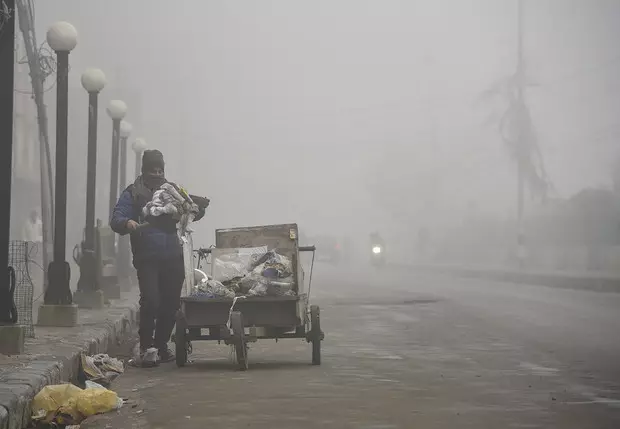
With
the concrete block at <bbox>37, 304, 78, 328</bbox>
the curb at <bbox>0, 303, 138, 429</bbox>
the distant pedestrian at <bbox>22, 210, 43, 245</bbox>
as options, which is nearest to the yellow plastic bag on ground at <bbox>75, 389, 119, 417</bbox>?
the curb at <bbox>0, 303, 138, 429</bbox>

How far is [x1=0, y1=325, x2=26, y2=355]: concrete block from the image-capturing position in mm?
9383

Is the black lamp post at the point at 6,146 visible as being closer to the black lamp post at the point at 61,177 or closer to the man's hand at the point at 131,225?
the man's hand at the point at 131,225

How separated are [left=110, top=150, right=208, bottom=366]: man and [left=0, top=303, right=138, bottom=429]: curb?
68 centimetres

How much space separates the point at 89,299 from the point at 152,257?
268 inches

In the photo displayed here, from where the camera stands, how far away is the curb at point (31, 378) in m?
6.55

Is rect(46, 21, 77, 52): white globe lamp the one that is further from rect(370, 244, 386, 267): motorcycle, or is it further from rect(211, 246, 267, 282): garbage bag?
rect(370, 244, 386, 267): motorcycle

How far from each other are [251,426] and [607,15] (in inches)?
2742

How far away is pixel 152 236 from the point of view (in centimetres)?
1042

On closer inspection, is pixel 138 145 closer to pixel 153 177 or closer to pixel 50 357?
pixel 153 177

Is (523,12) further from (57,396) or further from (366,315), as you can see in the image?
(57,396)

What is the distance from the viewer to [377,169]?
99562mm

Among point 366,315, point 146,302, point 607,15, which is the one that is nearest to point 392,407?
point 146,302

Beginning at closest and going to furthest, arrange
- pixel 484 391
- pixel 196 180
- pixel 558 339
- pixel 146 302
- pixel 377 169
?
pixel 484 391
pixel 146 302
pixel 558 339
pixel 377 169
pixel 196 180

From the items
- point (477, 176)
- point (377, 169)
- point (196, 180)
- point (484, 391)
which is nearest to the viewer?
point (484, 391)
